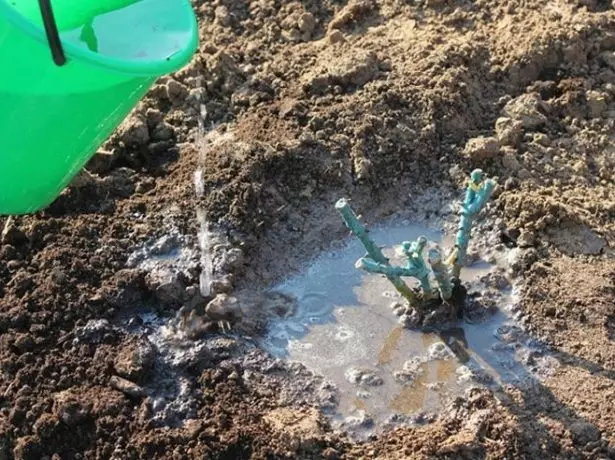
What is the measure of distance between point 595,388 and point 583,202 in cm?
66

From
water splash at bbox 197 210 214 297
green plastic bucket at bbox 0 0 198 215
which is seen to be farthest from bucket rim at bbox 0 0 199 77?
water splash at bbox 197 210 214 297

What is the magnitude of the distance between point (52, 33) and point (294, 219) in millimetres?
1216

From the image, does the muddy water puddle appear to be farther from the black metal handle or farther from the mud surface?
the black metal handle

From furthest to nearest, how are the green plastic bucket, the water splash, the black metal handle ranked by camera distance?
the water splash < the green plastic bucket < the black metal handle

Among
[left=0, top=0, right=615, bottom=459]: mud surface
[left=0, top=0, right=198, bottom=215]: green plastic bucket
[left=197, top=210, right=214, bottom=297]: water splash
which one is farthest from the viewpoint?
[left=197, top=210, right=214, bottom=297]: water splash

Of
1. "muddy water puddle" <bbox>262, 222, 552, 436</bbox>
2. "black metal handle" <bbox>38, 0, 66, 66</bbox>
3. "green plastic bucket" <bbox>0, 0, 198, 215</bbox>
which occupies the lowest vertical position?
"muddy water puddle" <bbox>262, 222, 552, 436</bbox>

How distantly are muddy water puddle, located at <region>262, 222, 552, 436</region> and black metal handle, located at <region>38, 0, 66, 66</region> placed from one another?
1.07 m

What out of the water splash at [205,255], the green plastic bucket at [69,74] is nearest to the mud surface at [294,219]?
the water splash at [205,255]

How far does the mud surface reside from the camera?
8.15ft

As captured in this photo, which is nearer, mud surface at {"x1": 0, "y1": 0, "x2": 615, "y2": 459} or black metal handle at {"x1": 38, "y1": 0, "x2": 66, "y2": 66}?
black metal handle at {"x1": 38, "y1": 0, "x2": 66, "y2": 66}

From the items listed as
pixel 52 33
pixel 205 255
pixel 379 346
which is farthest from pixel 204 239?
pixel 52 33

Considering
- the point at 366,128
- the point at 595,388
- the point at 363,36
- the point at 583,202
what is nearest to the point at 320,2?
the point at 363,36

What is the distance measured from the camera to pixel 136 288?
9.08ft

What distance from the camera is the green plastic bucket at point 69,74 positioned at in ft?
6.52
